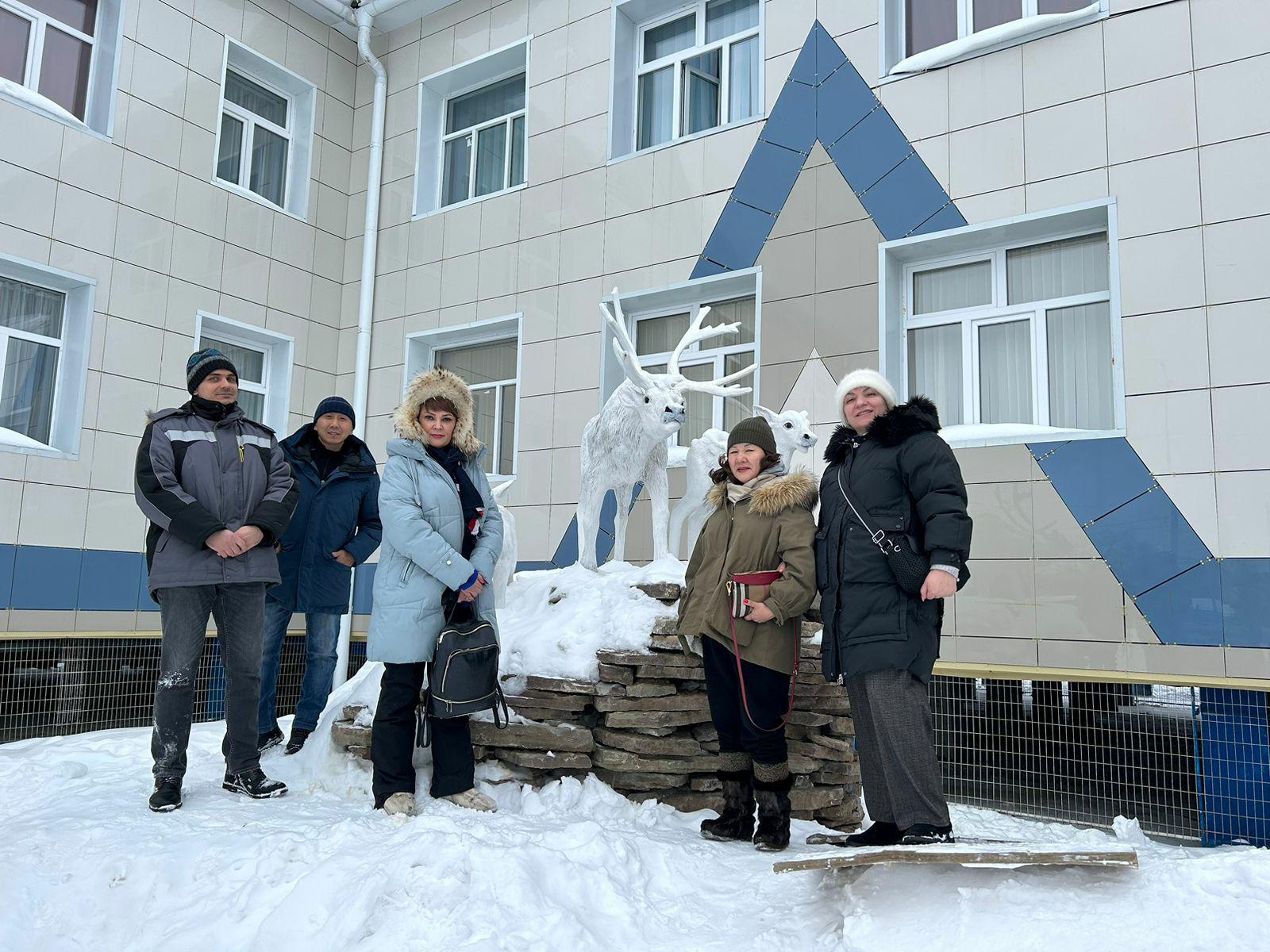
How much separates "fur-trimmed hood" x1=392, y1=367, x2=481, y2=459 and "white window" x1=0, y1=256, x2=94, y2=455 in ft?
16.1

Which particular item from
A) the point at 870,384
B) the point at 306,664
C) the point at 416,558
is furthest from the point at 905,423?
the point at 306,664

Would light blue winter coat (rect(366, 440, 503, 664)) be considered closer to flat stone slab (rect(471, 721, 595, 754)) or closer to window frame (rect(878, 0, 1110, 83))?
flat stone slab (rect(471, 721, 595, 754))

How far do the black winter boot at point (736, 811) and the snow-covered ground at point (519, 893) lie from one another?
15cm

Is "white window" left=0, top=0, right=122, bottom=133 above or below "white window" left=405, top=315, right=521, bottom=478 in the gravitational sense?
above

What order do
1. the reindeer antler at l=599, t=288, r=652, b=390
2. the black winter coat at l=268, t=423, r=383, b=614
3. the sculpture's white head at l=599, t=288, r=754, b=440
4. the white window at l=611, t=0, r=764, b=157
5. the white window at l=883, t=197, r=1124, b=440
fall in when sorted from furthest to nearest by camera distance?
1. the white window at l=611, t=0, r=764, b=157
2. the white window at l=883, t=197, r=1124, b=440
3. the reindeer antler at l=599, t=288, r=652, b=390
4. the sculpture's white head at l=599, t=288, r=754, b=440
5. the black winter coat at l=268, t=423, r=383, b=614

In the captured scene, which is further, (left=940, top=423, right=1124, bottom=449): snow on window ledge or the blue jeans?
(left=940, top=423, right=1124, bottom=449): snow on window ledge

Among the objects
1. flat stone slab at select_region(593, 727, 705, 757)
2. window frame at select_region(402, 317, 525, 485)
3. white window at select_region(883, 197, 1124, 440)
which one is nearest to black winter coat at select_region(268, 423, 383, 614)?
flat stone slab at select_region(593, 727, 705, 757)

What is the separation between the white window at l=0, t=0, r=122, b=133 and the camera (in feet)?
24.4

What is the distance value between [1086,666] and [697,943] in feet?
12.8

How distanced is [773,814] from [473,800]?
45.4 inches

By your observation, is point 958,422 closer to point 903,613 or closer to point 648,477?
point 648,477

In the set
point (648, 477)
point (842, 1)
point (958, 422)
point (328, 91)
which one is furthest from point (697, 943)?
point (328, 91)

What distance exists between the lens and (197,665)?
3.72 m

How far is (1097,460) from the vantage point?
5812 millimetres
